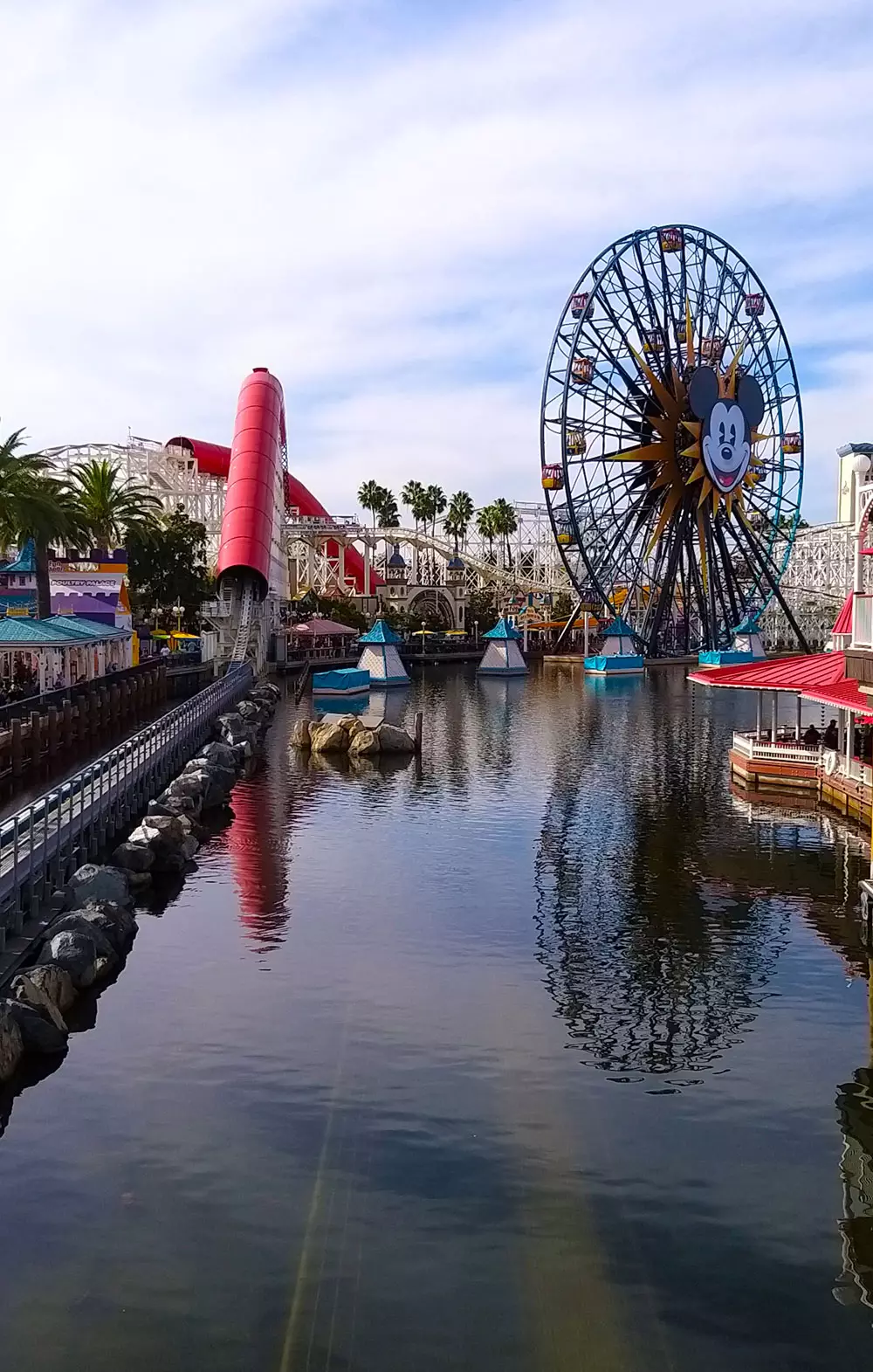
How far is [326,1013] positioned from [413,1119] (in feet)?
12.5

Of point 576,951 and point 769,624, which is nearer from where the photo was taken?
point 576,951

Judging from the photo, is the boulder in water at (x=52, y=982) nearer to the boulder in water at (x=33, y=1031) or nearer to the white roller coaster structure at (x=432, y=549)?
the boulder in water at (x=33, y=1031)

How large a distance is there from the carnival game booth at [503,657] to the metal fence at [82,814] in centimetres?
4599

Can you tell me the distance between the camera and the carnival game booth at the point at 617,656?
90.0 meters

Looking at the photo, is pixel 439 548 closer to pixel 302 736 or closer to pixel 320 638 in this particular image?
pixel 320 638

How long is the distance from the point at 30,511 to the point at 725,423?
50735 mm

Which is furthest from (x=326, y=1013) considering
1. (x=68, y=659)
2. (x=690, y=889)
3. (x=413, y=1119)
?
(x=68, y=659)

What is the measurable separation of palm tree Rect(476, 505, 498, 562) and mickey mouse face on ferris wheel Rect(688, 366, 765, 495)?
51902 millimetres

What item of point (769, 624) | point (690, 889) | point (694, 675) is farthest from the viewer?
point (769, 624)

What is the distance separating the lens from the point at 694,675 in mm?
41438

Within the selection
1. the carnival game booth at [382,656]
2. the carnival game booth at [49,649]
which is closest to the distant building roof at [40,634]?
the carnival game booth at [49,649]

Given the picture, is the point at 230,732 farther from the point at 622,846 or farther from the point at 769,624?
the point at 769,624

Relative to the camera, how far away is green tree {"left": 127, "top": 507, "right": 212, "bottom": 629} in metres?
86.2

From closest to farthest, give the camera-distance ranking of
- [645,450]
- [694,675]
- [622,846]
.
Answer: [622,846] < [694,675] < [645,450]
